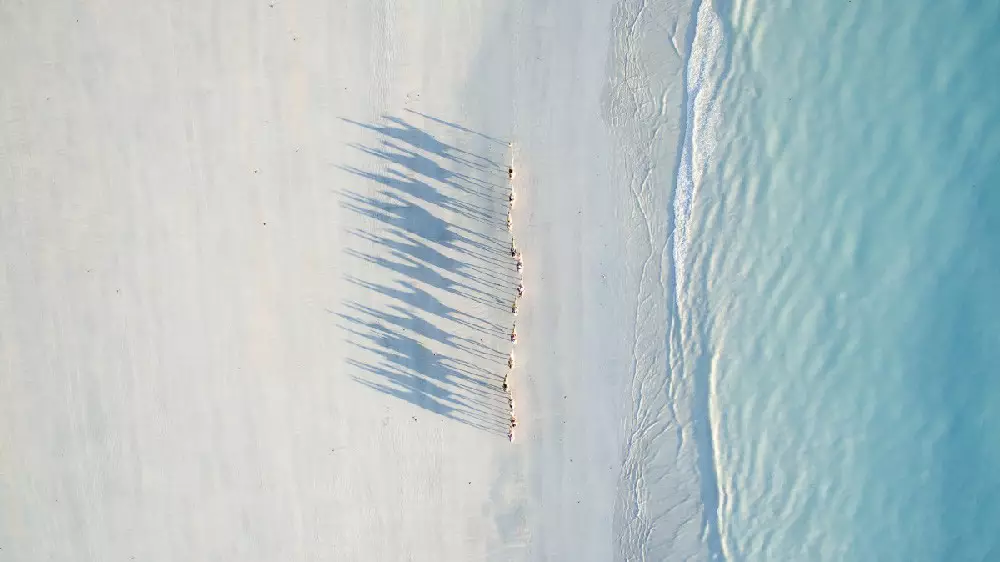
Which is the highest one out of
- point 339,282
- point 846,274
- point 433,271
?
point 846,274

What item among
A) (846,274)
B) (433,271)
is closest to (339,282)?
(433,271)

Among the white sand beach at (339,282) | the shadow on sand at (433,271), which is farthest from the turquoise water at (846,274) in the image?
the shadow on sand at (433,271)

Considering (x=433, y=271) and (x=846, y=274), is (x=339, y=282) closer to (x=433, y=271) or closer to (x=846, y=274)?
(x=433, y=271)

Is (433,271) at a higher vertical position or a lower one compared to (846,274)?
lower

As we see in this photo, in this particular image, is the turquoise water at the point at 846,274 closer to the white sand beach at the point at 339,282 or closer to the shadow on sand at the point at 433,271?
the white sand beach at the point at 339,282
